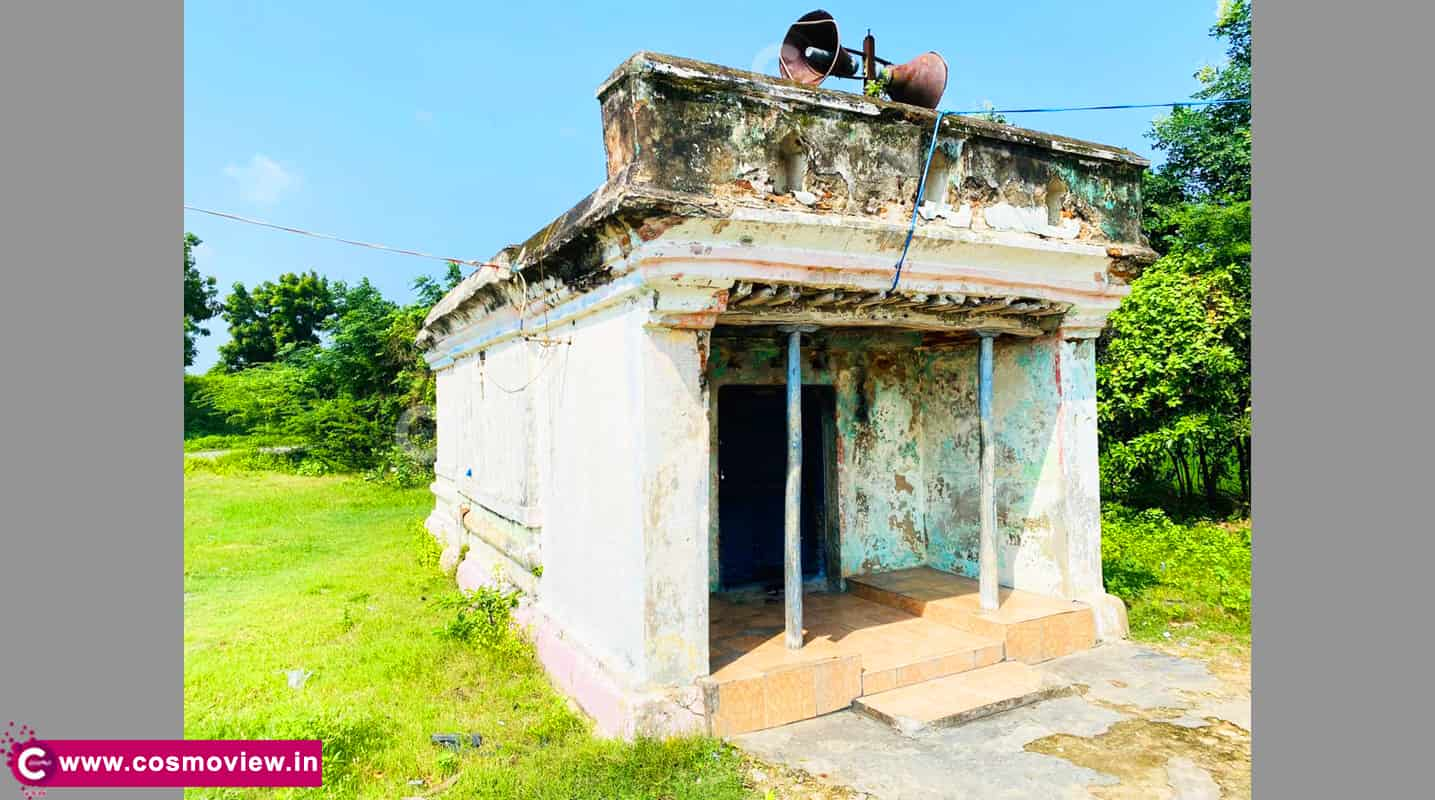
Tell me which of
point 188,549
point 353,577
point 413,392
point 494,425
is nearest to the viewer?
point 494,425

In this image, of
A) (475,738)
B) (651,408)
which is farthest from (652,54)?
(475,738)

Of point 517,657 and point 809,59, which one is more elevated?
point 809,59

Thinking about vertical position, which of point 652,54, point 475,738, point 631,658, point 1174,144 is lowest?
point 475,738

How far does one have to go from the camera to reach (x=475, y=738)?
4.60m

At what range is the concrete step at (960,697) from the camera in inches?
182

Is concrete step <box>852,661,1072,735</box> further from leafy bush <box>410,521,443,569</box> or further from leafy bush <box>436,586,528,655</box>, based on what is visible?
leafy bush <box>410,521,443,569</box>

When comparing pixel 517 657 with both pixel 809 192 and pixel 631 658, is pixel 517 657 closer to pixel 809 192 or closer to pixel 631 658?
pixel 631 658

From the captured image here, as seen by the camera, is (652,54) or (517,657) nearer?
(652,54)

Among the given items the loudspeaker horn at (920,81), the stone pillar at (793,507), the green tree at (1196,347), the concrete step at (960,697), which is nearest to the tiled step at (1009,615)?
the concrete step at (960,697)

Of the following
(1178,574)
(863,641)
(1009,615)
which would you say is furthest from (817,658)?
(1178,574)

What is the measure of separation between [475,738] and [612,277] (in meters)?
2.79

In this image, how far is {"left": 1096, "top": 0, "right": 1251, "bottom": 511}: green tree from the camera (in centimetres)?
984

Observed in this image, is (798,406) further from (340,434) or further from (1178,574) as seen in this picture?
(340,434)
